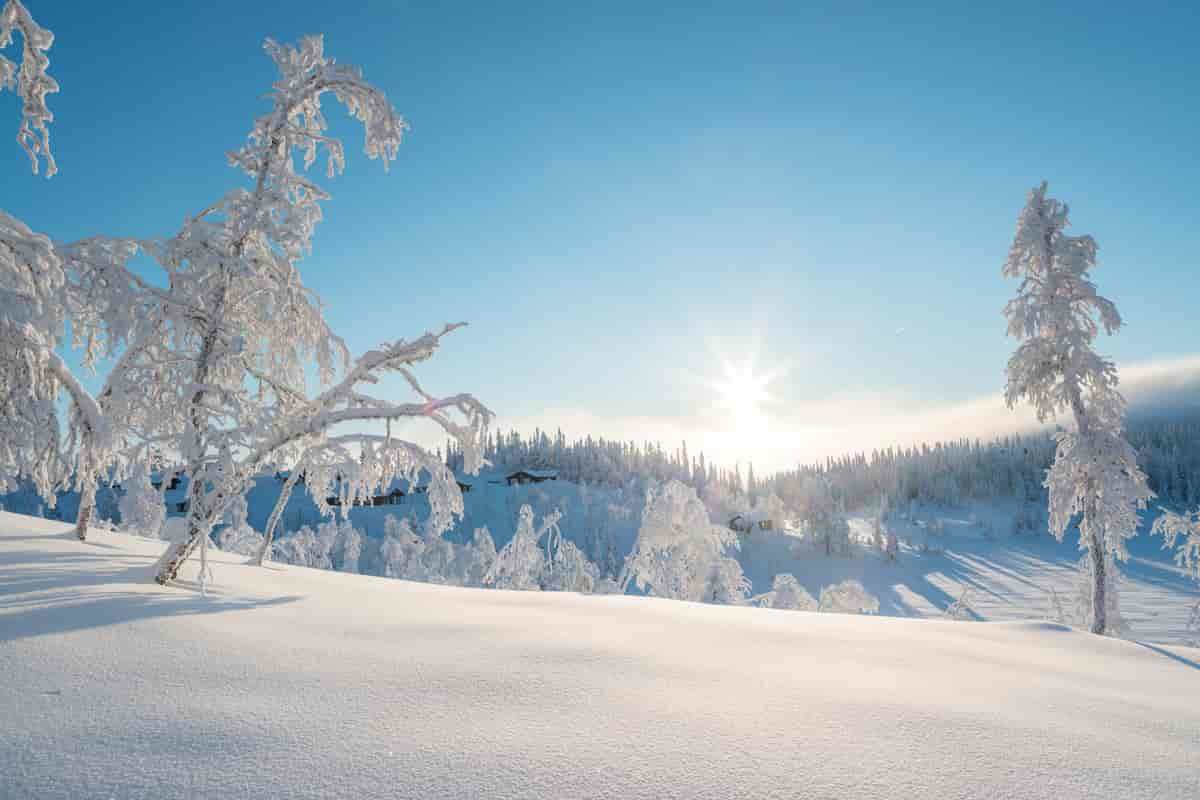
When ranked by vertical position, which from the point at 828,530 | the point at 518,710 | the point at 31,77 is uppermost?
the point at 31,77

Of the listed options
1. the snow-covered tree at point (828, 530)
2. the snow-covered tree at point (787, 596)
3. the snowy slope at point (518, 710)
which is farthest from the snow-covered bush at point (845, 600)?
the snow-covered tree at point (828, 530)

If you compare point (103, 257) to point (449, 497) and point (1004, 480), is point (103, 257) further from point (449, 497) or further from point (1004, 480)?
point (1004, 480)

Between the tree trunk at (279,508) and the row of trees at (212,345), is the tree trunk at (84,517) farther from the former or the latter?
the tree trunk at (279,508)

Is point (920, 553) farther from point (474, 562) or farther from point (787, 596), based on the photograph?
point (787, 596)

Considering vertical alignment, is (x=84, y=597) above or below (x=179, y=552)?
below

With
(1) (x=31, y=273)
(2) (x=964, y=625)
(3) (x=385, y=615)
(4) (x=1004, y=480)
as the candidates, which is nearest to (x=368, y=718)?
(3) (x=385, y=615)

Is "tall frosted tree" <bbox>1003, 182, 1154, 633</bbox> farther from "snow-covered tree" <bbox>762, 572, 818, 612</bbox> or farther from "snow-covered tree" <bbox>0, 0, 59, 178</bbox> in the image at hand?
"snow-covered tree" <bbox>0, 0, 59, 178</bbox>

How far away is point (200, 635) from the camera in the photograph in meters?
3.53

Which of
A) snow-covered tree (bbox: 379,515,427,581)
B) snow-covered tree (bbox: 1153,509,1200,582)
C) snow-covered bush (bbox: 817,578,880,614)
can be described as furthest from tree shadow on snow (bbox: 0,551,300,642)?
snow-covered tree (bbox: 379,515,427,581)

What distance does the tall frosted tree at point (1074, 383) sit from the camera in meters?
13.8

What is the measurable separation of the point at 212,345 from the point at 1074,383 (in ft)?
60.2

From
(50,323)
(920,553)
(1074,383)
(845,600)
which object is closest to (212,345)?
(50,323)

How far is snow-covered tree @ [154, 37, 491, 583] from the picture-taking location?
6.05m

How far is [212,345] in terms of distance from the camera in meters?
7.66
